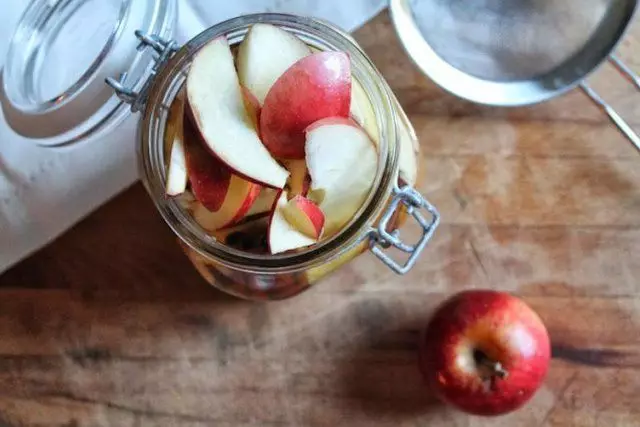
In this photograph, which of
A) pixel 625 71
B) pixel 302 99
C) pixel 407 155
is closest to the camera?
pixel 302 99

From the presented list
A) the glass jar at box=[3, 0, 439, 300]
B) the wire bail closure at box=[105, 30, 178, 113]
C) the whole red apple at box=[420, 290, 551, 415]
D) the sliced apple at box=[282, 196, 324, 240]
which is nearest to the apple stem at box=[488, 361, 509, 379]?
the whole red apple at box=[420, 290, 551, 415]

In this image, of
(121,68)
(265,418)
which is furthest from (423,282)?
(121,68)

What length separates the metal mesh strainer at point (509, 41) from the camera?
0.76 m

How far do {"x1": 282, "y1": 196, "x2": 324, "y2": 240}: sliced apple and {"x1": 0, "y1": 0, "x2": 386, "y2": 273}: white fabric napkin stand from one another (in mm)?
278

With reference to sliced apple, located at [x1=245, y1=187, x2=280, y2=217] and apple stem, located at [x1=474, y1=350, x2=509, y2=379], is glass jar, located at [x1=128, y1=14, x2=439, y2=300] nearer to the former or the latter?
sliced apple, located at [x1=245, y1=187, x2=280, y2=217]

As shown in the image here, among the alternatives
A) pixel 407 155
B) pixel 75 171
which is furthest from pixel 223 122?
pixel 75 171

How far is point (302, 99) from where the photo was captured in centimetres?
51

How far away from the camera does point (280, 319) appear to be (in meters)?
0.75

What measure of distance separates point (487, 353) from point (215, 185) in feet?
1.00

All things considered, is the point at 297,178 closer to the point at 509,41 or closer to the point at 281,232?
the point at 281,232

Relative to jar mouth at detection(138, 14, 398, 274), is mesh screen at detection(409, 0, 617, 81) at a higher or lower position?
lower

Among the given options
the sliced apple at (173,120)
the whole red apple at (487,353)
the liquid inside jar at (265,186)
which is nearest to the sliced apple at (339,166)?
the liquid inside jar at (265,186)

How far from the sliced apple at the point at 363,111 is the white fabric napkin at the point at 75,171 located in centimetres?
20

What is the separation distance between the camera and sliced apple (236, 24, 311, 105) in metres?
0.53
